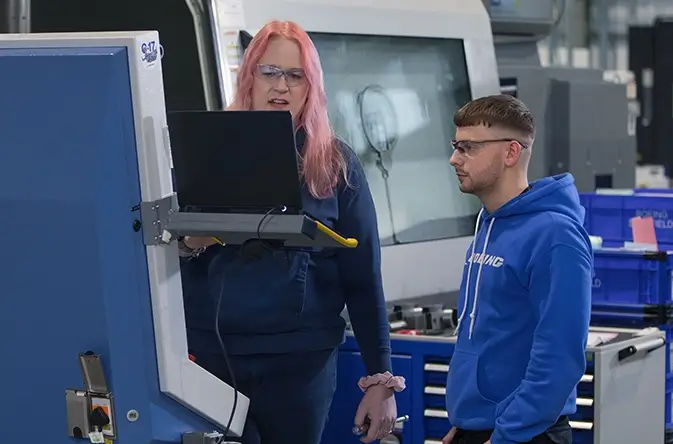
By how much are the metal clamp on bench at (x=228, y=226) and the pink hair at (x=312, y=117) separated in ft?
1.95

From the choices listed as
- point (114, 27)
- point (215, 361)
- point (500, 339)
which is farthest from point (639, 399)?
point (114, 27)

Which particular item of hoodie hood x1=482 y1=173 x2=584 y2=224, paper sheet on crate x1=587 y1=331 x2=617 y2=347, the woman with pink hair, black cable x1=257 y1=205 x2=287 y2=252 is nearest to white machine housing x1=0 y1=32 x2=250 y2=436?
black cable x1=257 y1=205 x2=287 y2=252

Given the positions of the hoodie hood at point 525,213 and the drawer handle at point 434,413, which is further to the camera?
the drawer handle at point 434,413

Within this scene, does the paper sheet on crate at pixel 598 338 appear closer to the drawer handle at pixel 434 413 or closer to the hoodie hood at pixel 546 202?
the drawer handle at pixel 434 413

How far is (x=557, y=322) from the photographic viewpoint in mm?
1935

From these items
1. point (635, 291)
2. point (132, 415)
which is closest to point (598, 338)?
point (635, 291)

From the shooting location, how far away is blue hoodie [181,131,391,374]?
2068 mm

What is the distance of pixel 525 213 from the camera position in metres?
2.08

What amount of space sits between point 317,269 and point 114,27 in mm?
1587

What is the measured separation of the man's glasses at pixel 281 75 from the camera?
2123 millimetres

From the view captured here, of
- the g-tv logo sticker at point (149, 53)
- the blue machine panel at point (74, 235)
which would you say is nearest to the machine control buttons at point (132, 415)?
the blue machine panel at point (74, 235)

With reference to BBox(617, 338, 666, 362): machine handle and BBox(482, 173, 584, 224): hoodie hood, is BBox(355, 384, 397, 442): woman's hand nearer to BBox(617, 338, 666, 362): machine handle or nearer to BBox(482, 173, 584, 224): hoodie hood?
BBox(482, 173, 584, 224): hoodie hood

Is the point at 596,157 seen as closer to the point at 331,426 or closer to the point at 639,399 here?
the point at 639,399

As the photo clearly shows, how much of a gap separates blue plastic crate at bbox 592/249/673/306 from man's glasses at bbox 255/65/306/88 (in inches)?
62.0
